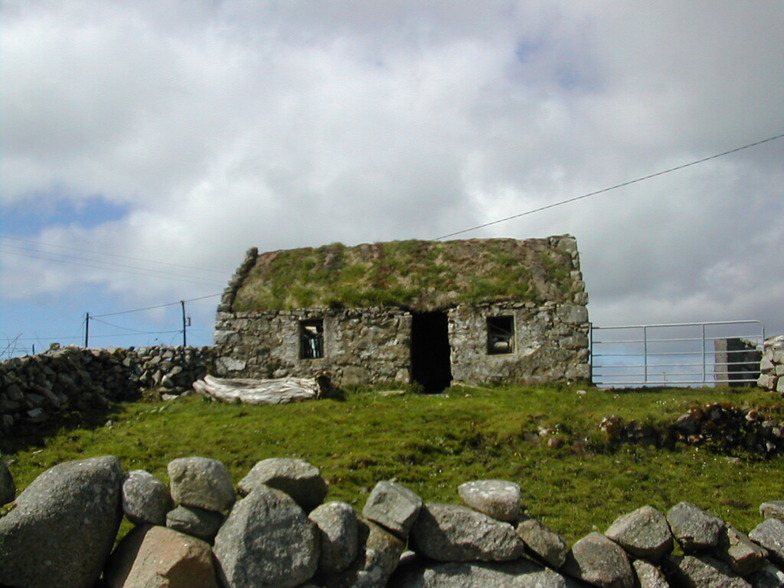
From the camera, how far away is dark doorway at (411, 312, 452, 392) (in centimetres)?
2731

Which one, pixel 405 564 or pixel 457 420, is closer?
pixel 405 564

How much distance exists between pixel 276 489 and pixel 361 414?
1134 centimetres

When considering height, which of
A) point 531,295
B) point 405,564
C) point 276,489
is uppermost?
point 531,295

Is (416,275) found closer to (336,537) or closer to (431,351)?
(431,351)

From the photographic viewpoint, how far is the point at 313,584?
711cm

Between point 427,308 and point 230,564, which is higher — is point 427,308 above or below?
above

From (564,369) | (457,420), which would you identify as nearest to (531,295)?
(564,369)

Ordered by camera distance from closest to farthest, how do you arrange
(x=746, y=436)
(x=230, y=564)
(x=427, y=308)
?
1. (x=230, y=564)
2. (x=746, y=436)
3. (x=427, y=308)

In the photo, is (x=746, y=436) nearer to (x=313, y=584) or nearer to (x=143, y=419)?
(x=313, y=584)

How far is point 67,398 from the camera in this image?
66.3 ft

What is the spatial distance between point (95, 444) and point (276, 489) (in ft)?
36.3

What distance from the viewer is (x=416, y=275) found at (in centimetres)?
2483

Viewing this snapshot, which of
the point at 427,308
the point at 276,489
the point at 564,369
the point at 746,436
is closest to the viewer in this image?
the point at 276,489

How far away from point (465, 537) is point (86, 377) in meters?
17.4
